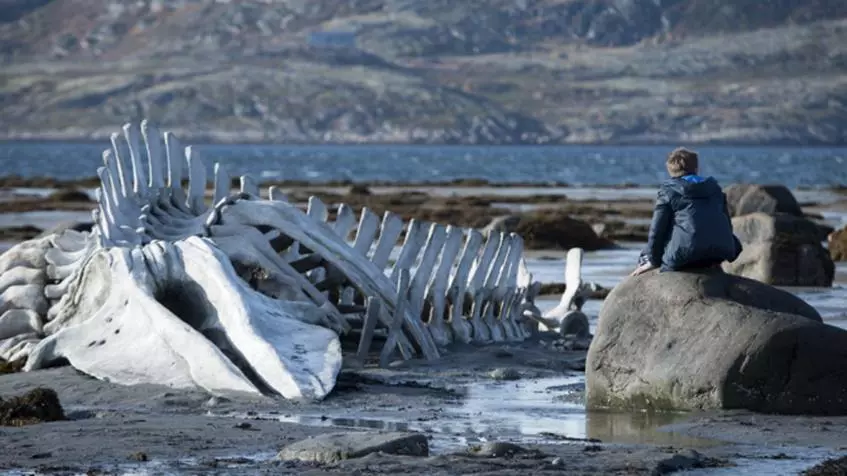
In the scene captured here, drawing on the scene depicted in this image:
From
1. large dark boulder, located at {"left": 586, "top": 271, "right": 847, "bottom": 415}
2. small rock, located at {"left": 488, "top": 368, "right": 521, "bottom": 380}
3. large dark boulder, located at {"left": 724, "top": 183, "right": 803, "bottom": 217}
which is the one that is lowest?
small rock, located at {"left": 488, "top": 368, "right": 521, "bottom": 380}

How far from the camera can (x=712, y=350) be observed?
35.4 feet

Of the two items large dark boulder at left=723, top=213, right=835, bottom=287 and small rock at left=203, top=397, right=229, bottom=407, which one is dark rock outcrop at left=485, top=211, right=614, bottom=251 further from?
small rock at left=203, top=397, right=229, bottom=407

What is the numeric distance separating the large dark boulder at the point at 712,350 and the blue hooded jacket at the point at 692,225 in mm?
108

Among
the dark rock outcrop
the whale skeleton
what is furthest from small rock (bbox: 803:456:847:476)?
the dark rock outcrop

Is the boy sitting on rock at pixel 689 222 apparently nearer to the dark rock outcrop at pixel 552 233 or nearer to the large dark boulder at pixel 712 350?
the large dark boulder at pixel 712 350

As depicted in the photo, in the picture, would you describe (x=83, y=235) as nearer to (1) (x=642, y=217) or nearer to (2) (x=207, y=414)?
(2) (x=207, y=414)

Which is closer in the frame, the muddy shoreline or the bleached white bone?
the muddy shoreline

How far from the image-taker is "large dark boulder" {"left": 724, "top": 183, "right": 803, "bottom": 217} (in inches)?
1444

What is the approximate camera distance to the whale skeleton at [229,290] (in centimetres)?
1134

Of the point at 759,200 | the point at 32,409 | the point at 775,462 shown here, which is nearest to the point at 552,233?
the point at 759,200

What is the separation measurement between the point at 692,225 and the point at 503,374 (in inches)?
90.3

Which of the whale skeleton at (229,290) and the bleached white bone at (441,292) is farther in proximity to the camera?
the bleached white bone at (441,292)

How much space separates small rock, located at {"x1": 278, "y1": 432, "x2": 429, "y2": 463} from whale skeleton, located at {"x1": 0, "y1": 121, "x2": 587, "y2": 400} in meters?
1.85

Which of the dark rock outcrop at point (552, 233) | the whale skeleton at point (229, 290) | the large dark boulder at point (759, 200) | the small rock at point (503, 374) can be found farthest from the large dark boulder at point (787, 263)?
the large dark boulder at point (759, 200)
